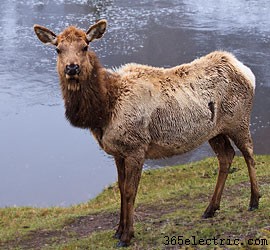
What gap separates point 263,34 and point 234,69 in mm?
25059

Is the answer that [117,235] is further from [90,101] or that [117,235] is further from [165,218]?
[90,101]

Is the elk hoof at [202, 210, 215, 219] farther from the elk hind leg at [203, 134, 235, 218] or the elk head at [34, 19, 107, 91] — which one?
the elk head at [34, 19, 107, 91]

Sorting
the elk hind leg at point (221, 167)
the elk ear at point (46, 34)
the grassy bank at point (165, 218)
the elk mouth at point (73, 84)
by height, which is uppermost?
the elk ear at point (46, 34)

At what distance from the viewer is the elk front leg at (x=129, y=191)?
28.0 ft

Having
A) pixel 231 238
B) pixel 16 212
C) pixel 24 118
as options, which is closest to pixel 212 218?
pixel 231 238

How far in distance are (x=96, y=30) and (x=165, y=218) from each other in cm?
376

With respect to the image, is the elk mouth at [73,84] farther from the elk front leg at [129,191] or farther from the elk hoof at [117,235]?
the elk hoof at [117,235]

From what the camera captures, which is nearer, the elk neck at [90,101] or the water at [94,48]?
the elk neck at [90,101]

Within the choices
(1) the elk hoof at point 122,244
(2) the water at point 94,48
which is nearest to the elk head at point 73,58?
(1) the elk hoof at point 122,244

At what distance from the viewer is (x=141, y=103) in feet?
28.4

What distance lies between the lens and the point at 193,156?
1981 centimetres

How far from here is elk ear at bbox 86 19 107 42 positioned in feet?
28.6

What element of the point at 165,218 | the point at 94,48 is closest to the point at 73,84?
the point at 165,218

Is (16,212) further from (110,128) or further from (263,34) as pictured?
(263,34)
